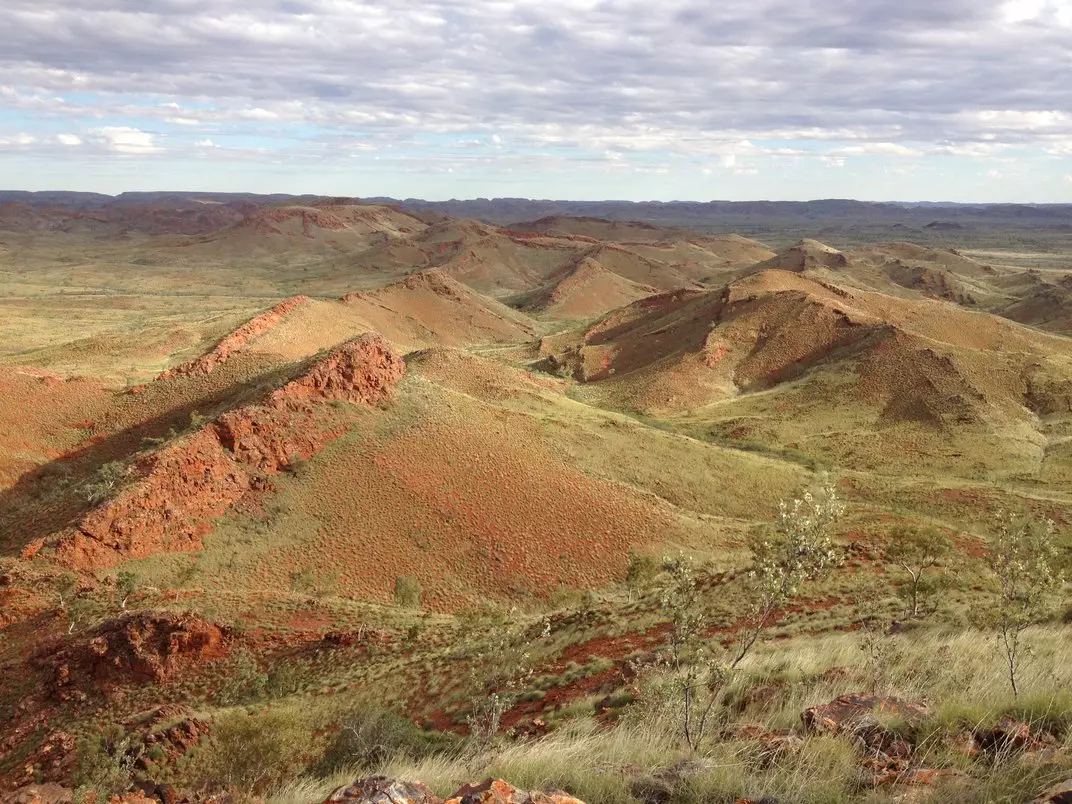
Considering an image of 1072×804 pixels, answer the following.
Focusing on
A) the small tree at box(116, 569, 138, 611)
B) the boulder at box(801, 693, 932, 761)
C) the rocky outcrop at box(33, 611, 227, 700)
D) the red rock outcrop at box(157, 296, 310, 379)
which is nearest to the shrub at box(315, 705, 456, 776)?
the rocky outcrop at box(33, 611, 227, 700)

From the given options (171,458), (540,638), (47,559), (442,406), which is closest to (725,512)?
(442,406)

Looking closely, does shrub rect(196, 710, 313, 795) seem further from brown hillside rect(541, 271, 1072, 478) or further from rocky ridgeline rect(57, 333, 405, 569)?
brown hillside rect(541, 271, 1072, 478)

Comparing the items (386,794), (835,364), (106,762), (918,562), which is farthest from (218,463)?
(835,364)

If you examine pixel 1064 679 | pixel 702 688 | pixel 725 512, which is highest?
pixel 1064 679

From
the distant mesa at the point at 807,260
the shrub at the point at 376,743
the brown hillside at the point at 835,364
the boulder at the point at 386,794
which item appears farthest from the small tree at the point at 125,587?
the distant mesa at the point at 807,260

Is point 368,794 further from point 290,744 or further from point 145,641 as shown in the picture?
point 145,641

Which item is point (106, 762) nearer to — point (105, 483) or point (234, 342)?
point (105, 483)

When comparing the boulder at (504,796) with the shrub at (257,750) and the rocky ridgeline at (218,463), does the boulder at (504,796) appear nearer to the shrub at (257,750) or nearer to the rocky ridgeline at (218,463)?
the shrub at (257,750)
